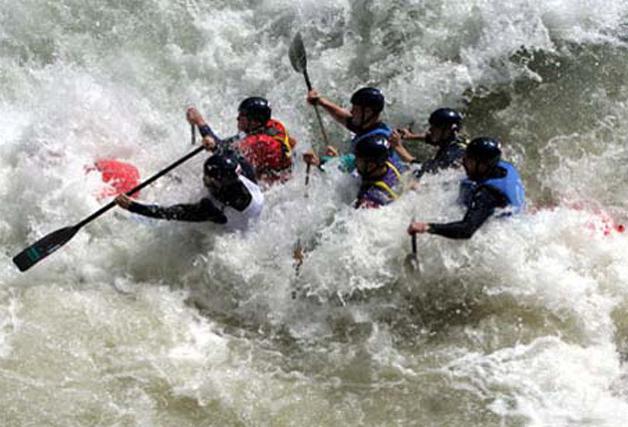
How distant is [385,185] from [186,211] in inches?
53.6

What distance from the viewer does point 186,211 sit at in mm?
5449

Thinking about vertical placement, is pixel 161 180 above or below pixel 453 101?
above

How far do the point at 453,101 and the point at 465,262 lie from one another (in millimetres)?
2476

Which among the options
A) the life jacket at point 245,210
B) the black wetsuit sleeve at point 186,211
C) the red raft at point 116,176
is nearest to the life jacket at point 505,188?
the life jacket at point 245,210

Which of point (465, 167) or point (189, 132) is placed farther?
point (189, 132)

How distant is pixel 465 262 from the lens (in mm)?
5371

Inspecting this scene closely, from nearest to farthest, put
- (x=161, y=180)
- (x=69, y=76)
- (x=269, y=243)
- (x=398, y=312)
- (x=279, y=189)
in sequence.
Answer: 1. (x=398, y=312)
2. (x=269, y=243)
3. (x=279, y=189)
4. (x=161, y=180)
5. (x=69, y=76)

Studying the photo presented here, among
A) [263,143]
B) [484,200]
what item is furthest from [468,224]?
[263,143]

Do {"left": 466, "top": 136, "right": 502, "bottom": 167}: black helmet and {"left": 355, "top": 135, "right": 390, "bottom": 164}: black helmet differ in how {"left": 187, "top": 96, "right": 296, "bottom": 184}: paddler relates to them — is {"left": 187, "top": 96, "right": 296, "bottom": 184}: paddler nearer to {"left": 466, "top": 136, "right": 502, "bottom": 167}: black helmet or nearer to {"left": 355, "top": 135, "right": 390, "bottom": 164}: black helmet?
{"left": 355, "top": 135, "right": 390, "bottom": 164}: black helmet

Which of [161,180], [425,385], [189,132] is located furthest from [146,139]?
[425,385]

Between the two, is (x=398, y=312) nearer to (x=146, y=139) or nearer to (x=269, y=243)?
(x=269, y=243)

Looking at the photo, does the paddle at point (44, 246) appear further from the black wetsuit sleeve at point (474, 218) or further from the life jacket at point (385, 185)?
the black wetsuit sleeve at point (474, 218)

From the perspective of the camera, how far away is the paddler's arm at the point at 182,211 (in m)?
5.45

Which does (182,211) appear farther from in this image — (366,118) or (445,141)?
(445,141)
